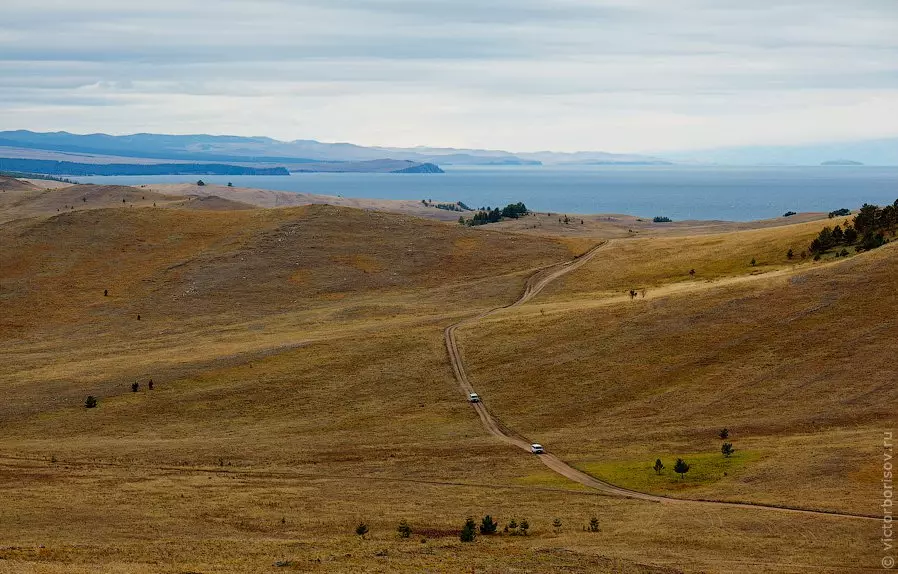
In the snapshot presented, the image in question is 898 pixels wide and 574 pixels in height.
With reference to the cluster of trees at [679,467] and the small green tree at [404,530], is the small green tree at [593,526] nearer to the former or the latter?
the small green tree at [404,530]

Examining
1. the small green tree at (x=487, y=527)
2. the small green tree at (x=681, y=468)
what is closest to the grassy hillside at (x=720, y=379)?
the small green tree at (x=681, y=468)

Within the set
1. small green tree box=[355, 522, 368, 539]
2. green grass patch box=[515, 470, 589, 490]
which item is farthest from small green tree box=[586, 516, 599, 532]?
small green tree box=[355, 522, 368, 539]

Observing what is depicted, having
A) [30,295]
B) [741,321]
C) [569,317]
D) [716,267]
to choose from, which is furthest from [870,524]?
[30,295]

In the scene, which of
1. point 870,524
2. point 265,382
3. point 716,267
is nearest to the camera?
point 870,524

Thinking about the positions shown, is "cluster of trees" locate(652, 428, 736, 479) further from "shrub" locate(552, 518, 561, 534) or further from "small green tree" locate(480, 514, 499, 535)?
"small green tree" locate(480, 514, 499, 535)

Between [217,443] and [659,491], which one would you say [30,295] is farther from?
[659,491]

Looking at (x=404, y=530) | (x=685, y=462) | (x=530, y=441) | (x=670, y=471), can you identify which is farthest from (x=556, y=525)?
(x=530, y=441)

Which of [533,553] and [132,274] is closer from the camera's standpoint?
[533,553]
